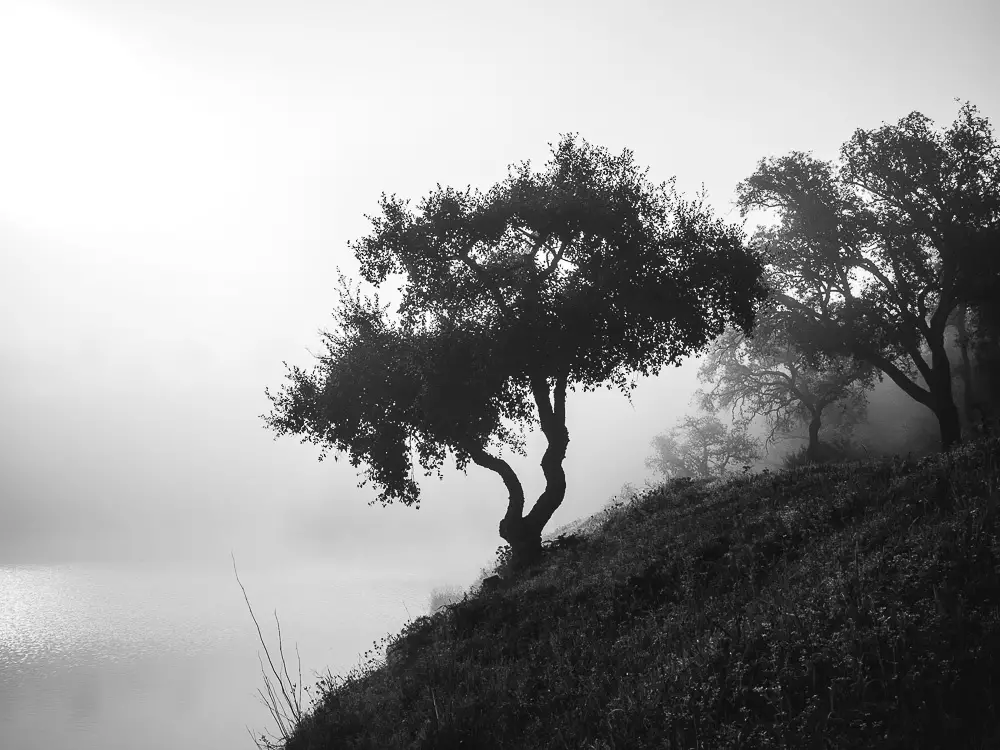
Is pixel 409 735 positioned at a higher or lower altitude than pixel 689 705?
higher

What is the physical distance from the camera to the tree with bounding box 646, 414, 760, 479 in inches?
2066

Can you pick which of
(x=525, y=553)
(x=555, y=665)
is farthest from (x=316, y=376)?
(x=555, y=665)

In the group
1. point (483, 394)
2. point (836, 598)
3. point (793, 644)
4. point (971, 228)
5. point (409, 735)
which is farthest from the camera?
point (971, 228)

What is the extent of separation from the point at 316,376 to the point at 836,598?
1799 cm

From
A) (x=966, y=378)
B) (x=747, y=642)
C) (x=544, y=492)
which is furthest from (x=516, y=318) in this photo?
(x=966, y=378)

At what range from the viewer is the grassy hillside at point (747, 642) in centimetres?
617

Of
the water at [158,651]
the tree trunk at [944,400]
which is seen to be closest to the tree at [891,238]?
the tree trunk at [944,400]

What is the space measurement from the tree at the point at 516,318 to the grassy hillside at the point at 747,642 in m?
6.25

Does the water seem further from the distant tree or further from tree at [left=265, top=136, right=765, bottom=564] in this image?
the distant tree

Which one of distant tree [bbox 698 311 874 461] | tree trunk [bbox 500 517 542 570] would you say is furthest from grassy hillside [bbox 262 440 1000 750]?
distant tree [bbox 698 311 874 461]

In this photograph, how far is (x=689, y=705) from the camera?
6902 mm

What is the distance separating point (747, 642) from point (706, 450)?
5001cm

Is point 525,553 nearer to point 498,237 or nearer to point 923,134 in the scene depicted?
point 498,237

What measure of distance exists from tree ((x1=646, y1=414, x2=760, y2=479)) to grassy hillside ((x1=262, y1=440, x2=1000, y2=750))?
39.2 m
